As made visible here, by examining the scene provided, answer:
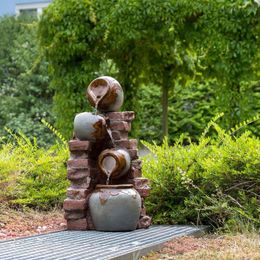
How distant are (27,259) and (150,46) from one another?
7260mm

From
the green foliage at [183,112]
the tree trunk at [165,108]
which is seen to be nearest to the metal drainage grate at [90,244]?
the tree trunk at [165,108]

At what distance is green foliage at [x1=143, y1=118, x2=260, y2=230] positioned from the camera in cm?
542

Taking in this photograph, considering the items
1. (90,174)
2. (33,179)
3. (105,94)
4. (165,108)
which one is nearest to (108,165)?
(90,174)

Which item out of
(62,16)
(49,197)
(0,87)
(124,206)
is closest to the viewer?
(124,206)

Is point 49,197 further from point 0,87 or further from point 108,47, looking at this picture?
point 0,87

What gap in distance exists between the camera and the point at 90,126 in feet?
17.1

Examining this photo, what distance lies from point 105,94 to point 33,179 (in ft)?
5.06

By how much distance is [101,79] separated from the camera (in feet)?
17.7

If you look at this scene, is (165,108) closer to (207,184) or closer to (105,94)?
(207,184)

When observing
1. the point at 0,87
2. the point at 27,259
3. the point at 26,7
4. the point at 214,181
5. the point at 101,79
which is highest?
the point at 26,7

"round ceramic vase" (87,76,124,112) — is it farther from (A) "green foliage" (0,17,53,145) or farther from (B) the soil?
(A) "green foliage" (0,17,53,145)

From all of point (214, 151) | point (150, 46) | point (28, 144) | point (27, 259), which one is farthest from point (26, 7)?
point (27, 259)

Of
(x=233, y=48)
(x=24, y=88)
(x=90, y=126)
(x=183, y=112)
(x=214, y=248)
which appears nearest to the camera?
(x=214, y=248)

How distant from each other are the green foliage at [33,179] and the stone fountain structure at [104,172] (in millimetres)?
958
